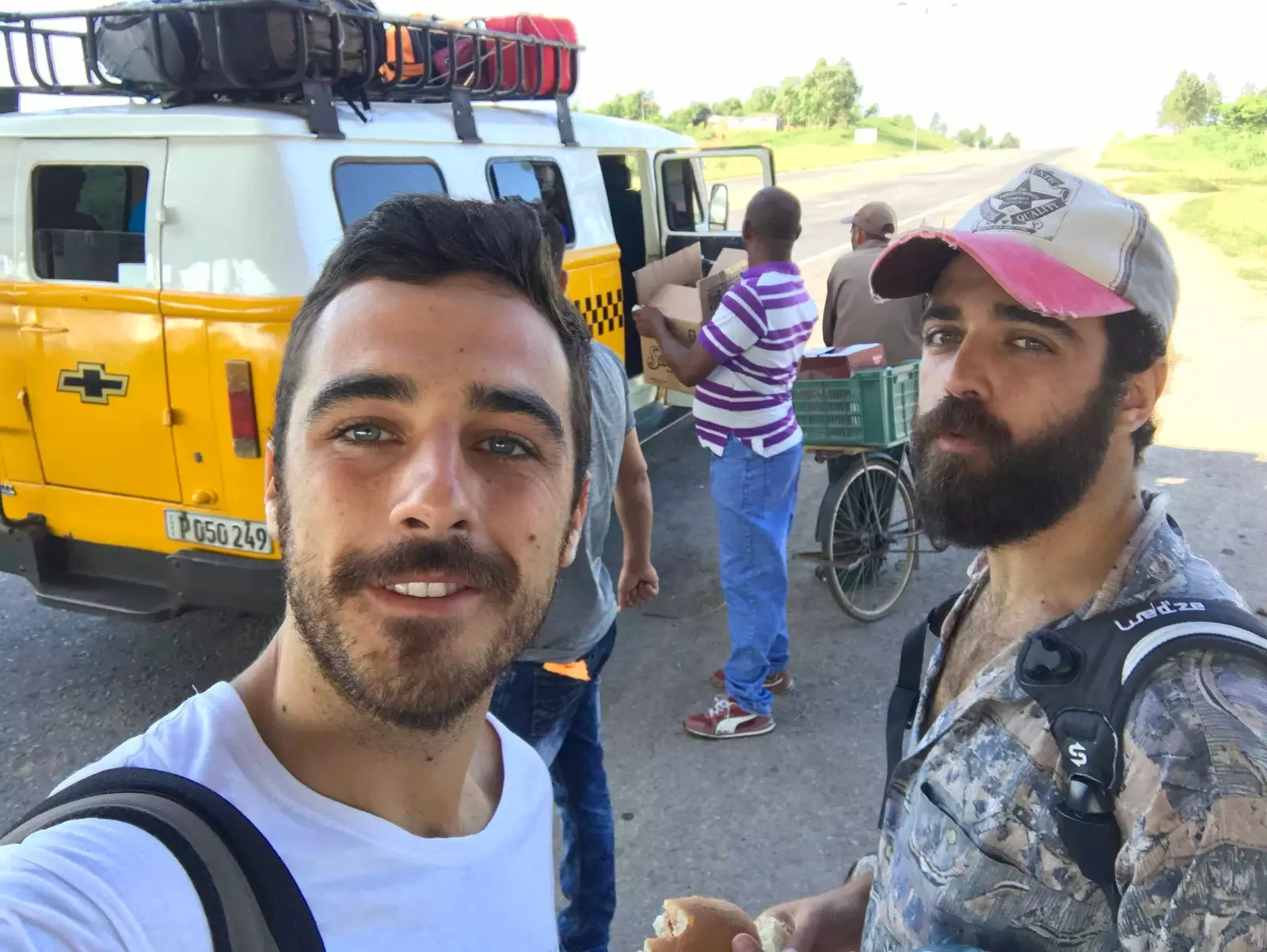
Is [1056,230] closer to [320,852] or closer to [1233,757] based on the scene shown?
[1233,757]

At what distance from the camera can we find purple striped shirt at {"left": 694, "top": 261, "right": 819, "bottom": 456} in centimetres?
380

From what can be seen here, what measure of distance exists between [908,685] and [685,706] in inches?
102

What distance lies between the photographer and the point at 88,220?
3.90 metres

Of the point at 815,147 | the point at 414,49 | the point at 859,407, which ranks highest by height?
the point at 815,147

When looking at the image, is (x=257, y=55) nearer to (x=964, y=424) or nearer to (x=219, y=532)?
(x=219, y=532)

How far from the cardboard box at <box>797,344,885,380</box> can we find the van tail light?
2587 millimetres

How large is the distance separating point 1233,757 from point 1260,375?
11.7 metres

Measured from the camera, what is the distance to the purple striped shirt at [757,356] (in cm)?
380

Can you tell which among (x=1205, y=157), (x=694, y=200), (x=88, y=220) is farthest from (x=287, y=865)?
(x=1205, y=157)

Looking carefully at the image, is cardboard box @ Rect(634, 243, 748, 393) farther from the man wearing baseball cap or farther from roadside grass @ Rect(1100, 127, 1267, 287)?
roadside grass @ Rect(1100, 127, 1267, 287)

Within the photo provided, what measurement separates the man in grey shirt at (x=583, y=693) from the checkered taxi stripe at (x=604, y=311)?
261 cm

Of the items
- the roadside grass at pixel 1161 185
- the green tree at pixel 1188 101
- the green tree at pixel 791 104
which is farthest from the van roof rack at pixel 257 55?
the green tree at pixel 791 104

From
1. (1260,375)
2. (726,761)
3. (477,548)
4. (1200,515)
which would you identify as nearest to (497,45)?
(726,761)

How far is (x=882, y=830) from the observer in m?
1.52
